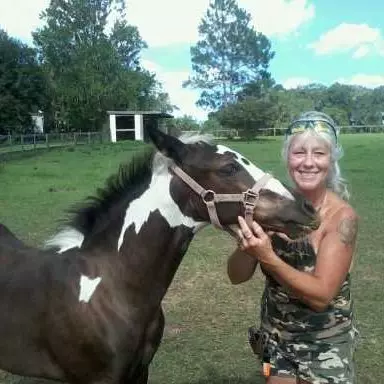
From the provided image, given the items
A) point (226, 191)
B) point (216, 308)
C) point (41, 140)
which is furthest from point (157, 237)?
point (41, 140)

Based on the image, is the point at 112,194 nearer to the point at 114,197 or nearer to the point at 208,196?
the point at 114,197

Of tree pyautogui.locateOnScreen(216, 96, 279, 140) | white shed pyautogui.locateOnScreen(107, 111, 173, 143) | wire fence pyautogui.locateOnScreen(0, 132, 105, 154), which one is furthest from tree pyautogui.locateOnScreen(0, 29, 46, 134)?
tree pyautogui.locateOnScreen(216, 96, 279, 140)

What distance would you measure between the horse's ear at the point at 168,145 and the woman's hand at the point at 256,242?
57 cm

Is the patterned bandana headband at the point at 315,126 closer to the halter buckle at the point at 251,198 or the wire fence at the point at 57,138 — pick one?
the halter buckle at the point at 251,198

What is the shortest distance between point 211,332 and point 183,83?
80626 millimetres

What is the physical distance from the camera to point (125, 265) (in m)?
3.08

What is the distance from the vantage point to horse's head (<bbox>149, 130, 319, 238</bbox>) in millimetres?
2705

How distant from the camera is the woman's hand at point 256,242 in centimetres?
249

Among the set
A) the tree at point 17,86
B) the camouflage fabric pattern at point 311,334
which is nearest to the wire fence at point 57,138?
the tree at point 17,86

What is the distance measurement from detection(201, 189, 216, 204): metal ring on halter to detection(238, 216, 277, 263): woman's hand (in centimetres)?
29

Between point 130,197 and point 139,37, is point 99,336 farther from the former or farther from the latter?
point 139,37

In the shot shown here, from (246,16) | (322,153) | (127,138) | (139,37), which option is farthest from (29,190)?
(246,16)

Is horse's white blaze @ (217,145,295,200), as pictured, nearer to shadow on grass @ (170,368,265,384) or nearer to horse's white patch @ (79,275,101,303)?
horse's white patch @ (79,275,101,303)

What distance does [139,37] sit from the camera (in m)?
64.8
